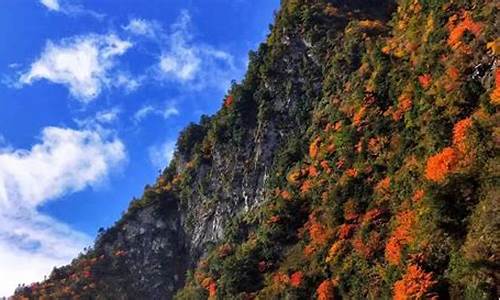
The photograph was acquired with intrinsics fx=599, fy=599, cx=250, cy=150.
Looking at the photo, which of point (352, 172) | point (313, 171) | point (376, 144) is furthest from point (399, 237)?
point (313, 171)

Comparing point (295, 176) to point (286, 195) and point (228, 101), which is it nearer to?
point (286, 195)

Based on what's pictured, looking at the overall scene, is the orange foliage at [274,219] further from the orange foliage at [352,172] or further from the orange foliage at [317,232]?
the orange foliage at [352,172]

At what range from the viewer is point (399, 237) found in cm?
4644

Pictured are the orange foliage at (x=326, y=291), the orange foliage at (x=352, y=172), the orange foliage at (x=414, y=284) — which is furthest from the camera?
the orange foliage at (x=352, y=172)

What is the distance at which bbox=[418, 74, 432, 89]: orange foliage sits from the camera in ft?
187

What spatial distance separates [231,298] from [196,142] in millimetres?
61013

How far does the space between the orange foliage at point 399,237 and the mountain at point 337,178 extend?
15 centimetres

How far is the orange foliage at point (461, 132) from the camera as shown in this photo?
45.2 meters

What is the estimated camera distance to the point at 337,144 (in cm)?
6825

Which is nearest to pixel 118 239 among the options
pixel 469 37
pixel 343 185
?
pixel 343 185

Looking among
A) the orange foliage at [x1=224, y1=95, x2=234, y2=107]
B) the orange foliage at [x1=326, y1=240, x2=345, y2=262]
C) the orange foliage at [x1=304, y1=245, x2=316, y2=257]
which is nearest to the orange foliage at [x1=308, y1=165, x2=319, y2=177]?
the orange foliage at [x1=304, y1=245, x2=316, y2=257]

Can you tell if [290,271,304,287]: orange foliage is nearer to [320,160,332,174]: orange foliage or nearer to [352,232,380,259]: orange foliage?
[352,232,380,259]: orange foliage

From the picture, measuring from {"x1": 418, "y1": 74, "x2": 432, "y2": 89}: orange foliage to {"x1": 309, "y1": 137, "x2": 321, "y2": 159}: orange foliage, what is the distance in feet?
63.2

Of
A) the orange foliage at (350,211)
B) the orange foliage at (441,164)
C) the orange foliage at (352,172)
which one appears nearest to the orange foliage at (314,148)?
the orange foliage at (352,172)
